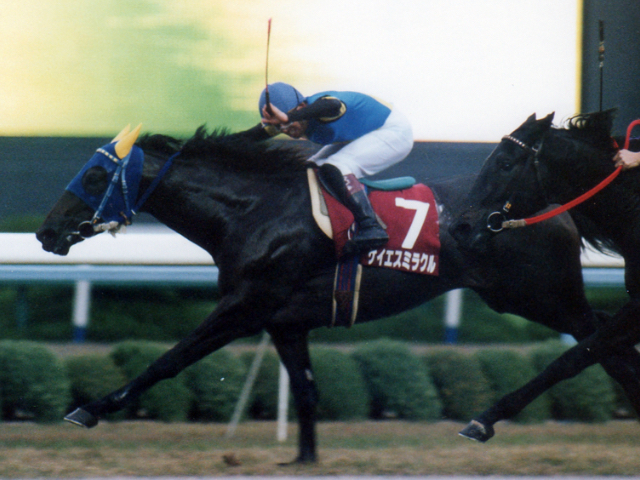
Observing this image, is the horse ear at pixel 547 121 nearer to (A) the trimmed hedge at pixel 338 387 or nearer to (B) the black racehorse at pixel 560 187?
(B) the black racehorse at pixel 560 187

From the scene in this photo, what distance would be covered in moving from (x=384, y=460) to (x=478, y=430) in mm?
578

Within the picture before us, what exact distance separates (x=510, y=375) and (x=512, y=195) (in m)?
1.86

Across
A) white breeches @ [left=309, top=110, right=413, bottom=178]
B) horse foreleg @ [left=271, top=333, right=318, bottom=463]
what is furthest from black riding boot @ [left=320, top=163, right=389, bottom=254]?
horse foreleg @ [left=271, top=333, right=318, bottom=463]

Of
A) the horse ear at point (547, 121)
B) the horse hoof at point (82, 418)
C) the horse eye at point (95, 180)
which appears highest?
the horse ear at point (547, 121)

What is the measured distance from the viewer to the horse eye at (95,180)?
3.40 m

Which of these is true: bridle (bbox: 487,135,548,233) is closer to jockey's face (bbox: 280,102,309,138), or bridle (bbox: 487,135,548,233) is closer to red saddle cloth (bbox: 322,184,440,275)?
red saddle cloth (bbox: 322,184,440,275)

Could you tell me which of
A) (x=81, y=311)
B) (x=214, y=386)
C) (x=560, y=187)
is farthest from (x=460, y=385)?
(x=81, y=311)

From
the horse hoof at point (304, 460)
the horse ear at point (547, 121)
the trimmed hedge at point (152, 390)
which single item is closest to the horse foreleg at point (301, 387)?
the horse hoof at point (304, 460)

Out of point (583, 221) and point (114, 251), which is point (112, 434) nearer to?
point (114, 251)

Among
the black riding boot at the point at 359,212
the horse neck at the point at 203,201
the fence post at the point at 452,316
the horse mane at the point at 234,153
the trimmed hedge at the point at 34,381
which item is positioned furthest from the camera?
the fence post at the point at 452,316

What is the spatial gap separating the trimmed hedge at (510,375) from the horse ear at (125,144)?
238cm

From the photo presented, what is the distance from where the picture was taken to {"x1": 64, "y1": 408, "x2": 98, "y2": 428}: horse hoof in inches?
123

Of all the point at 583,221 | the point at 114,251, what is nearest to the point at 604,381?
the point at 583,221

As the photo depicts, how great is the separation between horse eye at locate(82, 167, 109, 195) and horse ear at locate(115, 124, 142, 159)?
98 mm
